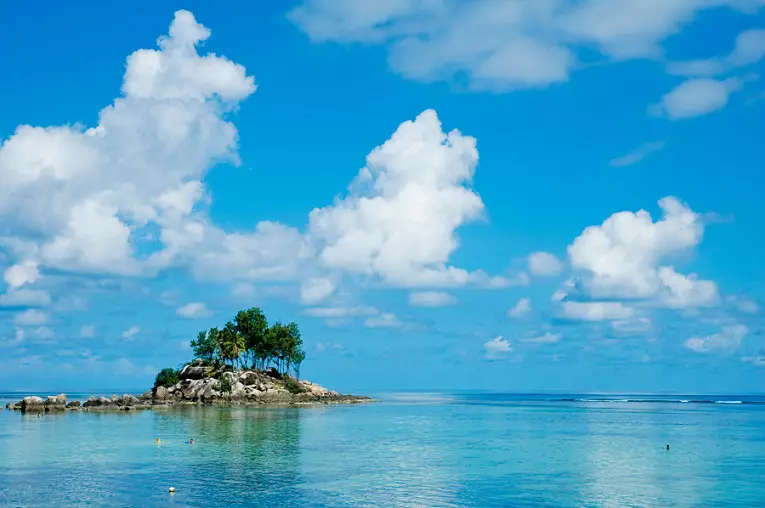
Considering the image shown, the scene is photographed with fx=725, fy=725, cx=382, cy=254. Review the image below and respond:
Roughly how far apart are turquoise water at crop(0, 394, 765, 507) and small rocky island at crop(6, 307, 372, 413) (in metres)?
52.7

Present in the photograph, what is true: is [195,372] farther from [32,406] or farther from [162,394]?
[32,406]

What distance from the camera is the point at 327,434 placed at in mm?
102375

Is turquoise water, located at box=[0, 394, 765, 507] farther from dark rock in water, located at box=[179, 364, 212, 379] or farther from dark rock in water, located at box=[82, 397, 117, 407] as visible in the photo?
dark rock in water, located at box=[179, 364, 212, 379]

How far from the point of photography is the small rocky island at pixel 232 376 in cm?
17350

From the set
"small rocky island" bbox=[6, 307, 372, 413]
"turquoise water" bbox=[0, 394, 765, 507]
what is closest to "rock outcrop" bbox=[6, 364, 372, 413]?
"small rocky island" bbox=[6, 307, 372, 413]

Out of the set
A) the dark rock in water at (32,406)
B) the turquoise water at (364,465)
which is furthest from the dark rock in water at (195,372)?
the turquoise water at (364,465)

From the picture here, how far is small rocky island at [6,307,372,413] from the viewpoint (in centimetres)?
17350

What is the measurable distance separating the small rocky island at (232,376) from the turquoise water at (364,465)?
52.7 meters

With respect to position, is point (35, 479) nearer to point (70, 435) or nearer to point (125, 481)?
point (125, 481)

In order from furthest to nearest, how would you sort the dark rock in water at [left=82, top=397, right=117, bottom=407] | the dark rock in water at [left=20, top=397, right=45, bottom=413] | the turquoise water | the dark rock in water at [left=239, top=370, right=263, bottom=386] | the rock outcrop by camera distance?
1. the dark rock in water at [left=239, top=370, right=263, bottom=386]
2. the rock outcrop
3. the dark rock in water at [left=82, top=397, right=117, bottom=407]
4. the dark rock in water at [left=20, top=397, right=45, bottom=413]
5. the turquoise water

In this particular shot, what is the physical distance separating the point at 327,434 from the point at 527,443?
2771cm

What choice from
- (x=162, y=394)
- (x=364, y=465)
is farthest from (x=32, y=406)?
(x=364, y=465)

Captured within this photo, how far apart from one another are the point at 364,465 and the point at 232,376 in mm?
115473

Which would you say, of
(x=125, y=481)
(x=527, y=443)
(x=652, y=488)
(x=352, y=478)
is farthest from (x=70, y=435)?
(x=652, y=488)
